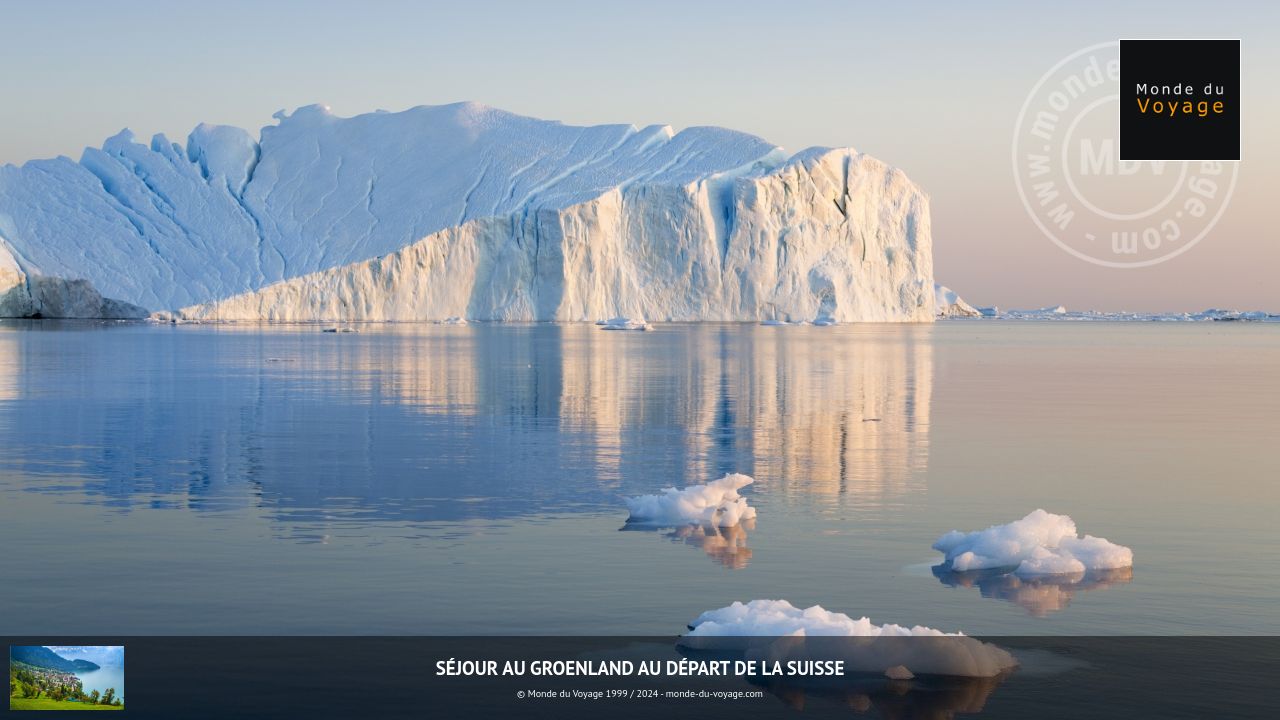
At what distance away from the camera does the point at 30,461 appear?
12539 millimetres

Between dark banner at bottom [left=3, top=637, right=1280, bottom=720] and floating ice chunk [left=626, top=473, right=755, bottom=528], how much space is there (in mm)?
3026

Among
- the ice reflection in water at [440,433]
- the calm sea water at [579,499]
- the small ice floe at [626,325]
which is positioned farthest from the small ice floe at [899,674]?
the small ice floe at [626,325]

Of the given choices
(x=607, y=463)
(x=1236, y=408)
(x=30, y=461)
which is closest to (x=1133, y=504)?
(x=607, y=463)

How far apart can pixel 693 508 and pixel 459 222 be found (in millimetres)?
53120

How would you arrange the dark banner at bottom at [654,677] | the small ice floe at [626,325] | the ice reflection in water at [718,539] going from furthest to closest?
the small ice floe at [626,325] → the ice reflection in water at [718,539] → the dark banner at bottom at [654,677]

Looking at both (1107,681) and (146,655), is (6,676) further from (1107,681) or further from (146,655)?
(1107,681)

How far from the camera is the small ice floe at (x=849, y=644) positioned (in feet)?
19.2

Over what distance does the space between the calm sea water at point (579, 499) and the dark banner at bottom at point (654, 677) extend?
35cm

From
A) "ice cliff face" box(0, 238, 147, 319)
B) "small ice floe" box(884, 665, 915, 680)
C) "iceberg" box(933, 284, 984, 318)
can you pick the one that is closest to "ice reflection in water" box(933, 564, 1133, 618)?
"small ice floe" box(884, 665, 915, 680)

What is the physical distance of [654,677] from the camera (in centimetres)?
575

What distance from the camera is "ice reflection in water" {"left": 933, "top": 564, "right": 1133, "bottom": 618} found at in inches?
288

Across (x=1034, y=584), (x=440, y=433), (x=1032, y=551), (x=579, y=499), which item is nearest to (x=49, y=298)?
(x=440, y=433)

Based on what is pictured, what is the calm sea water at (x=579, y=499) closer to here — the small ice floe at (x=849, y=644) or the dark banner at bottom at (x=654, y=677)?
the dark banner at bottom at (x=654, y=677)

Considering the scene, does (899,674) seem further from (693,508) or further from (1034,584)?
(693,508)
